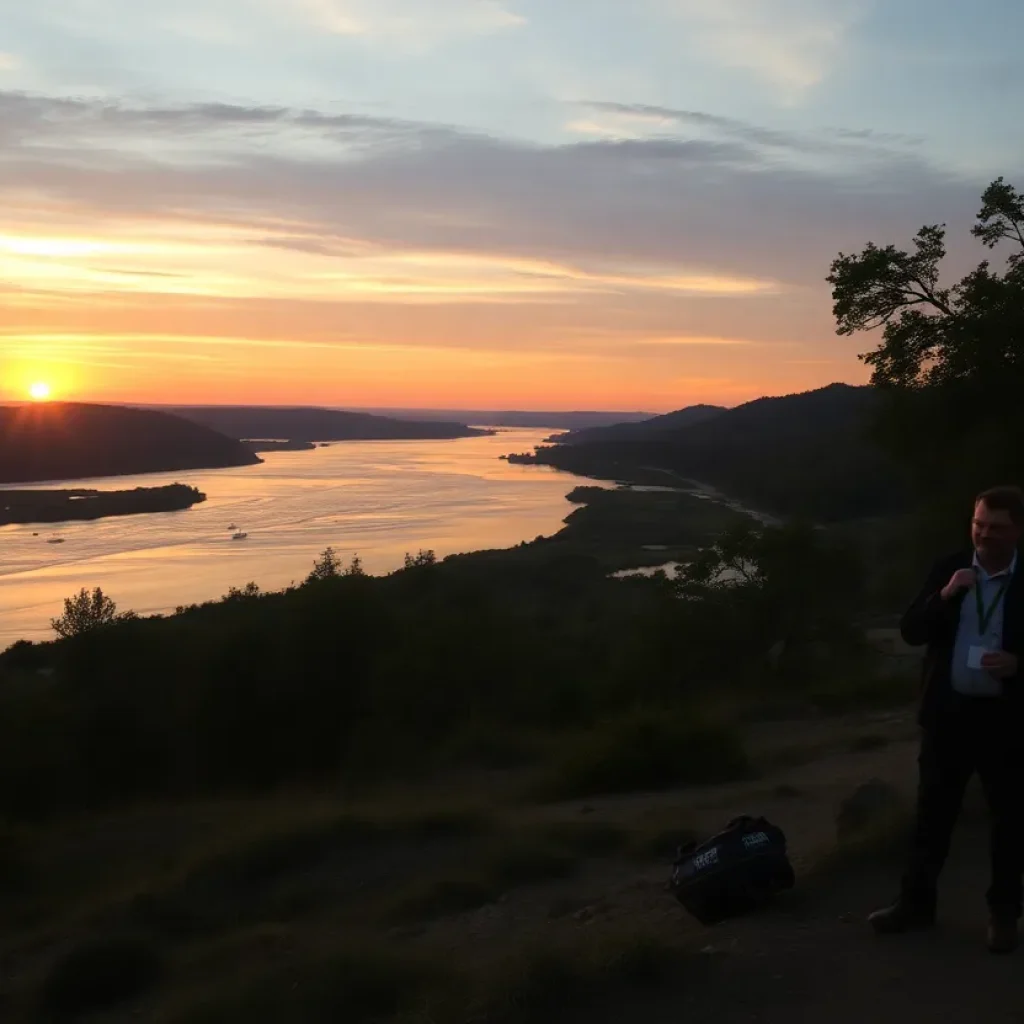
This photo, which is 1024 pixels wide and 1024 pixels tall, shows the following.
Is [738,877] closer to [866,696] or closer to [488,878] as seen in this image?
[488,878]

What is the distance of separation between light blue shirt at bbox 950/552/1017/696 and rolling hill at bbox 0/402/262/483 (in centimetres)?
9983

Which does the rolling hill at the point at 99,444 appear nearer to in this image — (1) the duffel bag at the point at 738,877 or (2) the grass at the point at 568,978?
(1) the duffel bag at the point at 738,877

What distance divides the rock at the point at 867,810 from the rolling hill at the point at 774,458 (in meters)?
37.0

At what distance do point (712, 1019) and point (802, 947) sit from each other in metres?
0.58

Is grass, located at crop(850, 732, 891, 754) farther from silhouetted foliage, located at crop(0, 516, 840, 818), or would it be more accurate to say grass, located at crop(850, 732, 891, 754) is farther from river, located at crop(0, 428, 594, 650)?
river, located at crop(0, 428, 594, 650)

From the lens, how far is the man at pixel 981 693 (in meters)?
3.43

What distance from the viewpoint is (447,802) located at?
28.5 ft

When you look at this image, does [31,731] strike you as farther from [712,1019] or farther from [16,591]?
[16,591]

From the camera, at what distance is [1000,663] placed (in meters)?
3.34

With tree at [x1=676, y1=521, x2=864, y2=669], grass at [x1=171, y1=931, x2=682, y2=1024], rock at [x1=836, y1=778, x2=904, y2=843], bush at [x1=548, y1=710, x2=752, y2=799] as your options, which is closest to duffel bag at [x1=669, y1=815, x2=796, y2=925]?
grass at [x1=171, y1=931, x2=682, y2=1024]

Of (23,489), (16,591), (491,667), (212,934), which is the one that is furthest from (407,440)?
(212,934)

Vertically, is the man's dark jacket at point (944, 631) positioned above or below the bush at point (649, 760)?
above

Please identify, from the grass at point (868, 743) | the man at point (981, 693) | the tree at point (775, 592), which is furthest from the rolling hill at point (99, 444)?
the man at point (981, 693)

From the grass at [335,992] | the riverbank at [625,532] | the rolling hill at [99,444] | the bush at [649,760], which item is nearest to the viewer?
the grass at [335,992]
